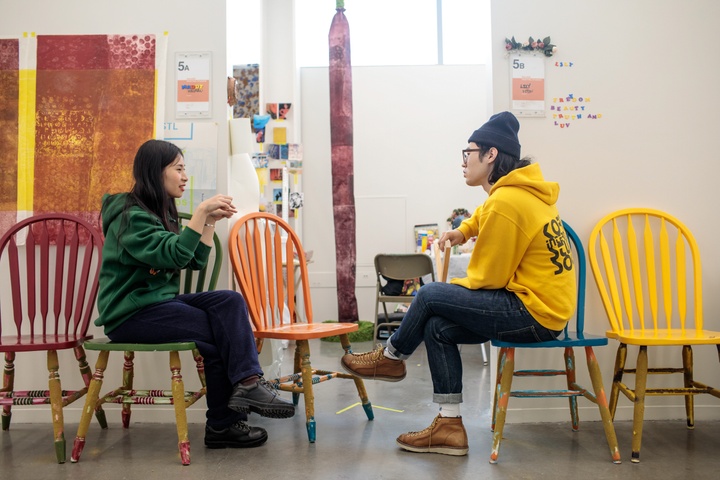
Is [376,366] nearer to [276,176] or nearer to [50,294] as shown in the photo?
[50,294]

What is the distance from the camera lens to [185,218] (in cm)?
296

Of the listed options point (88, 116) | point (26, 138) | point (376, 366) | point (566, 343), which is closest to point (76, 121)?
point (88, 116)

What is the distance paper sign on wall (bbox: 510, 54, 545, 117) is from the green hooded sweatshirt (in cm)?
152

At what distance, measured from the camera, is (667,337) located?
2.43 meters

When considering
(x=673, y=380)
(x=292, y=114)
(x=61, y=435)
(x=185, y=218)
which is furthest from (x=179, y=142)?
(x=292, y=114)

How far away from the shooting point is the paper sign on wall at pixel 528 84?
297 centimetres

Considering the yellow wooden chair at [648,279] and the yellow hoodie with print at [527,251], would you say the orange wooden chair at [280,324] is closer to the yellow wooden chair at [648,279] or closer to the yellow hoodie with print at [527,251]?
the yellow hoodie with print at [527,251]

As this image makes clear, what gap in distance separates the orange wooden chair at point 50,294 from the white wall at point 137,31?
0.15 meters

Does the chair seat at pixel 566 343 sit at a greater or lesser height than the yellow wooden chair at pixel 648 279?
lesser

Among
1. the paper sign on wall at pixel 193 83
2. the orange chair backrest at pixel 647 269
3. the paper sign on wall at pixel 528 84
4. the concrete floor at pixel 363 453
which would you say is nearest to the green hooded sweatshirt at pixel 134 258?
the concrete floor at pixel 363 453

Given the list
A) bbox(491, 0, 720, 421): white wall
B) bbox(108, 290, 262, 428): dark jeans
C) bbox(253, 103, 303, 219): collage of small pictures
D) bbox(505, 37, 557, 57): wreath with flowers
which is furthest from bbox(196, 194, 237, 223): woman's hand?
bbox(253, 103, 303, 219): collage of small pictures

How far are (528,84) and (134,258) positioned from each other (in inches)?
71.4

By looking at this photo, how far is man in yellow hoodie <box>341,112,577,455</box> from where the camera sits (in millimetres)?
2336

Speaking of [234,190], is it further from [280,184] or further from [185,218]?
[280,184]
